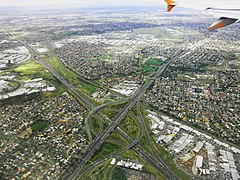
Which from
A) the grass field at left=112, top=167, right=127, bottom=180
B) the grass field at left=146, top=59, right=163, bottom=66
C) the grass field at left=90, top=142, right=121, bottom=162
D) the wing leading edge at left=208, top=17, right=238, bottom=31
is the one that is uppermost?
the wing leading edge at left=208, top=17, right=238, bottom=31

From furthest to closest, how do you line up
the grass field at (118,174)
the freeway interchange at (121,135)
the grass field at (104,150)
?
the grass field at (104,150)
the freeway interchange at (121,135)
the grass field at (118,174)

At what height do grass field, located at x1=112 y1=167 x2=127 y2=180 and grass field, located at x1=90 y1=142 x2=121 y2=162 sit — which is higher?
grass field, located at x1=90 y1=142 x2=121 y2=162

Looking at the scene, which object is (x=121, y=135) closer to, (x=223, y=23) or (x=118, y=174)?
(x=118, y=174)

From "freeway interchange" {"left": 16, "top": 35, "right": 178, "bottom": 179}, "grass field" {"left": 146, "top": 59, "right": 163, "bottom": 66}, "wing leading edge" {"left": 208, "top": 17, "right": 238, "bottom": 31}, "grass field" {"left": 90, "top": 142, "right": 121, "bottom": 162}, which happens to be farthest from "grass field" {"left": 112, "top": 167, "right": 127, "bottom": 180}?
"grass field" {"left": 146, "top": 59, "right": 163, "bottom": 66}

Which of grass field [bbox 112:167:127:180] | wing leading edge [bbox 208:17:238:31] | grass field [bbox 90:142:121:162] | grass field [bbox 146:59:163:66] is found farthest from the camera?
grass field [bbox 146:59:163:66]

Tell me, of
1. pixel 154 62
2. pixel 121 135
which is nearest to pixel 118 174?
pixel 121 135

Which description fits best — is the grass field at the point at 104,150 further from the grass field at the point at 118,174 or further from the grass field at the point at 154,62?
the grass field at the point at 154,62

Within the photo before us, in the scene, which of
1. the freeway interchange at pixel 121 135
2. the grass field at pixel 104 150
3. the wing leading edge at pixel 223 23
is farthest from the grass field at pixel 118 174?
the wing leading edge at pixel 223 23

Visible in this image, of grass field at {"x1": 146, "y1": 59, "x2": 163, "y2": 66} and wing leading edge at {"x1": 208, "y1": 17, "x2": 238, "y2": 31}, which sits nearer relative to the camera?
wing leading edge at {"x1": 208, "y1": 17, "x2": 238, "y2": 31}

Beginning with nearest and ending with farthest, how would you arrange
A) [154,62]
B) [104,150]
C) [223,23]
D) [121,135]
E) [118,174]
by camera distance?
[223,23] → [118,174] → [104,150] → [121,135] → [154,62]

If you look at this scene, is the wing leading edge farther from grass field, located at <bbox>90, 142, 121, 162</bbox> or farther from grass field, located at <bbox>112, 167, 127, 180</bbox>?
grass field, located at <bbox>90, 142, 121, 162</bbox>

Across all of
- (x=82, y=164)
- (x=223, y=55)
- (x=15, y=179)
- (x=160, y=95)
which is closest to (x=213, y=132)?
(x=160, y=95)
